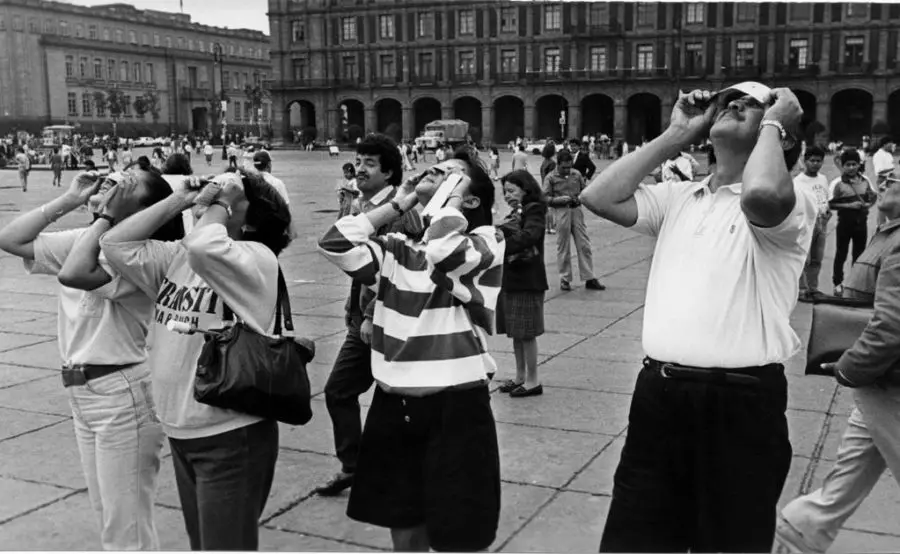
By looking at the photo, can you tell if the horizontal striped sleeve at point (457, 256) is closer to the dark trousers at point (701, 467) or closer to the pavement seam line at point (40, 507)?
the dark trousers at point (701, 467)

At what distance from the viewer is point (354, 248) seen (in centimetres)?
337

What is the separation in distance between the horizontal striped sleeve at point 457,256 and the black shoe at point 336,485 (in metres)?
1.82

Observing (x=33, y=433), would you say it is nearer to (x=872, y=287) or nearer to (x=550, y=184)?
(x=872, y=287)

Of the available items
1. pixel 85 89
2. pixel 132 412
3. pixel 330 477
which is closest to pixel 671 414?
pixel 132 412

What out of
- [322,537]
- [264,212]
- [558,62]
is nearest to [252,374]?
[264,212]

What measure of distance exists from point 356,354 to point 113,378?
142 centimetres

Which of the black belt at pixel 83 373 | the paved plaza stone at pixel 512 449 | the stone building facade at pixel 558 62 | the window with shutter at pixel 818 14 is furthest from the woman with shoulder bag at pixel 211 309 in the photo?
the window with shutter at pixel 818 14

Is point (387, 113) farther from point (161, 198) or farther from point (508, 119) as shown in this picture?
point (161, 198)

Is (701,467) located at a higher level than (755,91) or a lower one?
lower

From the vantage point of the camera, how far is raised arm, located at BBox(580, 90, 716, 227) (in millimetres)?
2988

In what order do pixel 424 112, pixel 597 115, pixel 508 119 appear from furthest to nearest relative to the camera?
pixel 424 112, pixel 508 119, pixel 597 115

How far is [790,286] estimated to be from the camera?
288cm

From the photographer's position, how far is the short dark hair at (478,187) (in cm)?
376

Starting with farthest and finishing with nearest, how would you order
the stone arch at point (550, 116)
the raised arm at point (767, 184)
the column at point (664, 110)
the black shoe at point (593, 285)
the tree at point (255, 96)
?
the tree at point (255, 96)
the stone arch at point (550, 116)
the column at point (664, 110)
the black shoe at point (593, 285)
the raised arm at point (767, 184)
